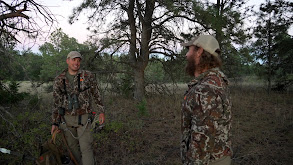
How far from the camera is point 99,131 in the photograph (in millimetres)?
5270

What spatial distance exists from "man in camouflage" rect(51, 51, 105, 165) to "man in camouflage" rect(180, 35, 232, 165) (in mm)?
1930

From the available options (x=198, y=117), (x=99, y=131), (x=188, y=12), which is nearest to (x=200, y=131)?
(x=198, y=117)

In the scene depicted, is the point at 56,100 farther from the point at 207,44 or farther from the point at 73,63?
the point at 207,44

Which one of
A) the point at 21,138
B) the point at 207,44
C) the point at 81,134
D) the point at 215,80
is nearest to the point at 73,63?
the point at 81,134

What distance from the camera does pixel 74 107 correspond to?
310cm

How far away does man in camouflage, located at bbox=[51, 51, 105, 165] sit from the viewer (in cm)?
313

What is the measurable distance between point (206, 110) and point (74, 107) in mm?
2282

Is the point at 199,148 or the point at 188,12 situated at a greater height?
the point at 188,12

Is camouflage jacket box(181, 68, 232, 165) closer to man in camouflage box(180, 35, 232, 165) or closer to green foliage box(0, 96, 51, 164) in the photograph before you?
man in camouflage box(180, 35, 232, 165)

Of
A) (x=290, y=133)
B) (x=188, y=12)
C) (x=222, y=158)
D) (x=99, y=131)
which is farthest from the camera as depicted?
(x=188, y=12)

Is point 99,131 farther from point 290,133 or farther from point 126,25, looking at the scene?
point 126,25

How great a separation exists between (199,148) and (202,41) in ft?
3.08

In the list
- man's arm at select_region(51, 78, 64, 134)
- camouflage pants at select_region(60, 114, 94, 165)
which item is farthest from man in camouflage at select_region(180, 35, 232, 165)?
man's arm at select_region(51, 78, 64, 134)

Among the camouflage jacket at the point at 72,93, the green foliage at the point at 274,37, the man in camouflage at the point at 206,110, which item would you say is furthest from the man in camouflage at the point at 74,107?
the green foliage at the point at 274,37
